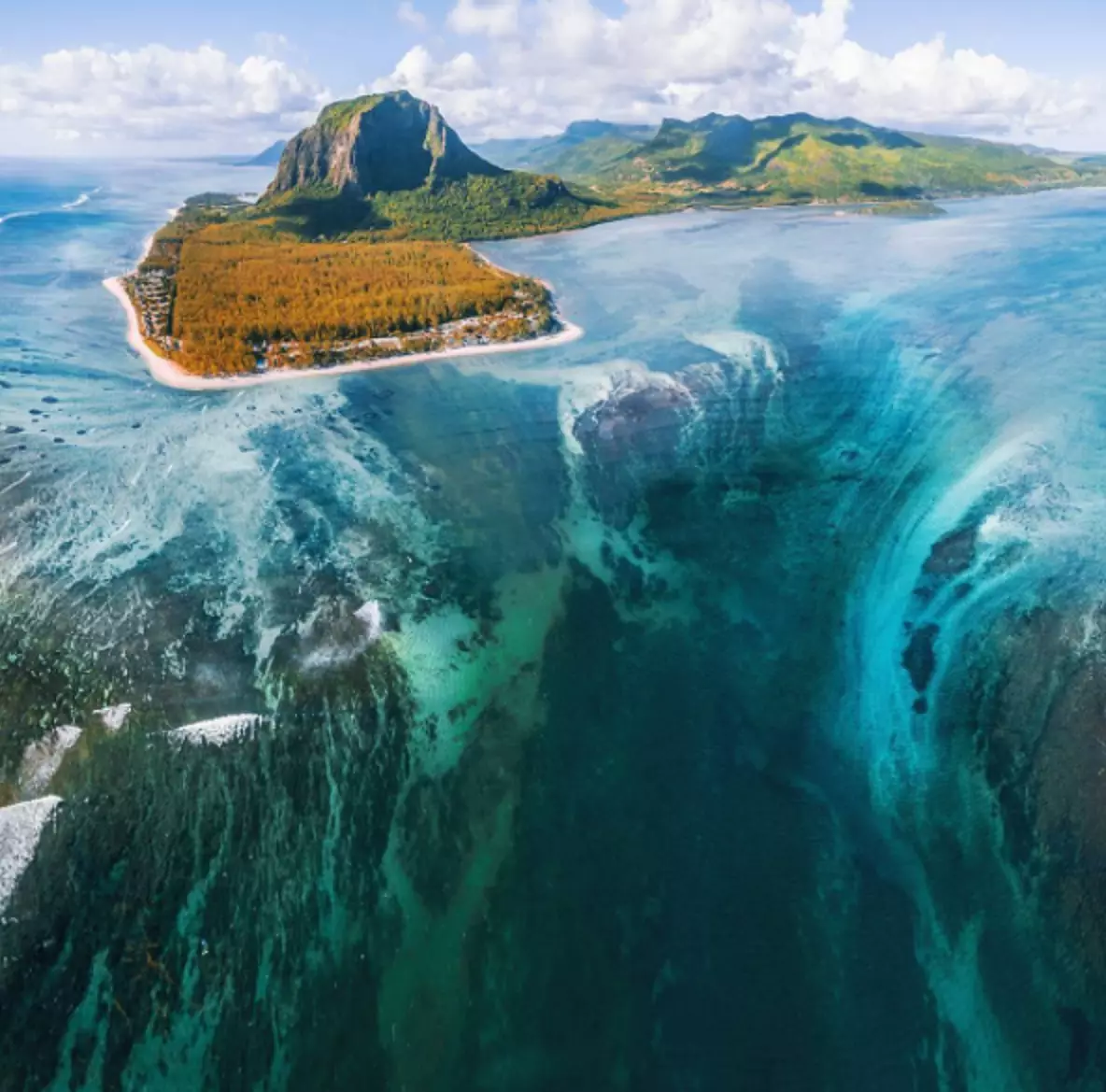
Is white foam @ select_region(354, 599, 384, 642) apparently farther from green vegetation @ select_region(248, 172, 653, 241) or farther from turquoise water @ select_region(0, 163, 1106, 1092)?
green vegetation @ select_region(248, 172, 653, 241)

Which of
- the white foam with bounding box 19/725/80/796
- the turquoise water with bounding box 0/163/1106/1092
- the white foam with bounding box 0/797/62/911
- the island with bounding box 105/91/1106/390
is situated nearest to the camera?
the turquoise water with bounding box 0/163/1106/1092

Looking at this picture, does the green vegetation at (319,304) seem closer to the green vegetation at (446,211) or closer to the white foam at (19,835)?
the green vegetation at (446,211)

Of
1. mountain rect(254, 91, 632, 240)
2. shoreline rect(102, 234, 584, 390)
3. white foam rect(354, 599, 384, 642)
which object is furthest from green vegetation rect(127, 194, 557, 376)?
white foam rect(354, 599, 384, 642)

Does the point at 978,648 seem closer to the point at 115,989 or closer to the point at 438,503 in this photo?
the point at 438,503

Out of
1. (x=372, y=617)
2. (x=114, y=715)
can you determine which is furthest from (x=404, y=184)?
(x=114, y=715)

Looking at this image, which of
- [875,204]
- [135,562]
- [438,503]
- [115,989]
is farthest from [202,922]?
[875,204]

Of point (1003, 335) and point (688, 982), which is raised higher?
point (1003, 335)

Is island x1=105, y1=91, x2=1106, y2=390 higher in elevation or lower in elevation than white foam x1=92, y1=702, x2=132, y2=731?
higher
